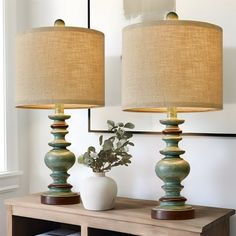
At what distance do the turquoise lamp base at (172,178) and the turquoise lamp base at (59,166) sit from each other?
39 centimetres

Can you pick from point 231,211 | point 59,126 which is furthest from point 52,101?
point 231,211

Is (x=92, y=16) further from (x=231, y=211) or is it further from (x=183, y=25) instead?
(x=231, y=211)

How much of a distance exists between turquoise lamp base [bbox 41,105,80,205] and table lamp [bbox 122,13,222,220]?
0.42 m

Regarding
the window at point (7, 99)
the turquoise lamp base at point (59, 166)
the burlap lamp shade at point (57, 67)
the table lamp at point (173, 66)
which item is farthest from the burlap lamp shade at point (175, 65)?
the window at point (7, 99)

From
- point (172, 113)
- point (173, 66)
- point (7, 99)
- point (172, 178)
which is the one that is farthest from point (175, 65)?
point (7, 99)

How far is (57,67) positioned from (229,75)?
24.5 inches

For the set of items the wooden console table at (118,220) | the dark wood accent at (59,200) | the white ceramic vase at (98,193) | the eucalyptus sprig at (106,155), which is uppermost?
the eucalyptus sprig at (106,155)

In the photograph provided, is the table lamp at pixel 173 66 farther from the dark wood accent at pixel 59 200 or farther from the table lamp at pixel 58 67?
the dark wood accent at pixel 59 200

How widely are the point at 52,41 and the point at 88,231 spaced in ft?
2.19

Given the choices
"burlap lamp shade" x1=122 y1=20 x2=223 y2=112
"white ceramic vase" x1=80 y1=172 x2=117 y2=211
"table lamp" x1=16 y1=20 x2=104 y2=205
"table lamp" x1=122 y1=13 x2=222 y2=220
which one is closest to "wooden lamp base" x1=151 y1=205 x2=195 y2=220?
"table lamp" x1=122 y1=13 x2=222 y2=220

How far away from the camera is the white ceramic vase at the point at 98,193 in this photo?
5.07ft

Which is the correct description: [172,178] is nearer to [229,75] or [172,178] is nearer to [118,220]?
[118,220]

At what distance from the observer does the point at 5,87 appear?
6.88 ft

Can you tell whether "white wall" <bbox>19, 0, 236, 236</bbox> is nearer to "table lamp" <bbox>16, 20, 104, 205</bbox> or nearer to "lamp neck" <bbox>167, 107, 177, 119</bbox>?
"lamp neck" <bbox>167, 107, 177, 119</bbox>
